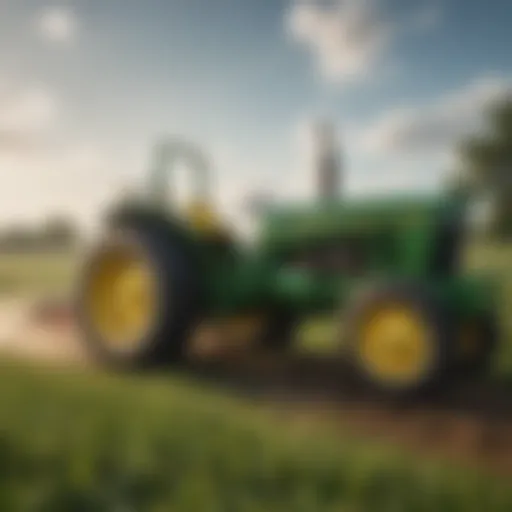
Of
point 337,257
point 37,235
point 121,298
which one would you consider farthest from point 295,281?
point 37,235

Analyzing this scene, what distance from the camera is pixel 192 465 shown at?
1.21 meters

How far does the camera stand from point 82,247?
63.4 inches

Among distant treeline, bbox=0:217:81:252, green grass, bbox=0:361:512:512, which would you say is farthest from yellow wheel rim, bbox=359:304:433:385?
distant treeline, bbox=0:217:81:252

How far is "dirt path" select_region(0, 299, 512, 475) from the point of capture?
1291 mm

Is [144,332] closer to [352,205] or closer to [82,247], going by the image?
[82,247]

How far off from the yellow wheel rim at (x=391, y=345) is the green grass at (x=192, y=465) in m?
0.21

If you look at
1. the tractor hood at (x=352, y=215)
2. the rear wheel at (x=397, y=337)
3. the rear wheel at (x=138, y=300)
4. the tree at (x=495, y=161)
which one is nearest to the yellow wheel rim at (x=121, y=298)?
the rear wheel at (x=138, y=300)

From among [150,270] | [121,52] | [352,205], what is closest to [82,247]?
[150,270]

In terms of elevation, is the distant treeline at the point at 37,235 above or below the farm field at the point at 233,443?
above

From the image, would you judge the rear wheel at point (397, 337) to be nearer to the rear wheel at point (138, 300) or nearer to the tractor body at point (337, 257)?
the tractor body at point (337, 257)

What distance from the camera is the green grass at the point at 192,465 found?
1.13 metres

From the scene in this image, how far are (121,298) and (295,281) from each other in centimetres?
41

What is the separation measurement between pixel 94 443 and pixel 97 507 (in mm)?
136

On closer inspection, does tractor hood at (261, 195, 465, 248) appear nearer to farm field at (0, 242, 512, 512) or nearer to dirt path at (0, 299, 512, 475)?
farm field at (0, 242, 512, 512)
